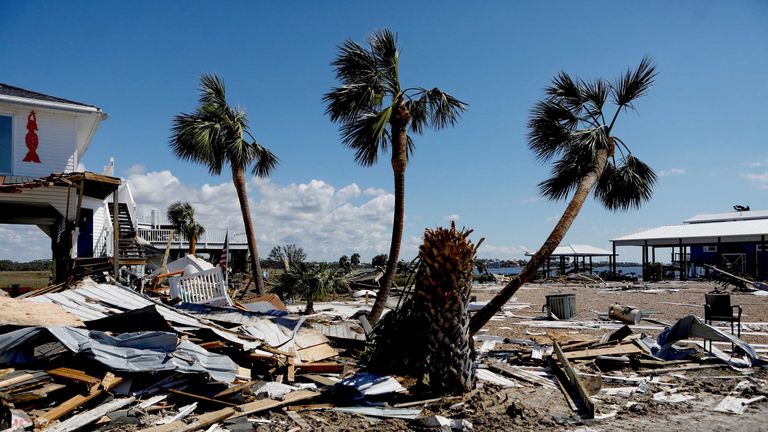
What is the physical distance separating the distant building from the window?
122ft

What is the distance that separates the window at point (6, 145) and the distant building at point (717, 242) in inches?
1465

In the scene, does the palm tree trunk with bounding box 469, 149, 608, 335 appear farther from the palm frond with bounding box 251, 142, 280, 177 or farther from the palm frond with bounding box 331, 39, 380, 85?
the palm frond with bounding box 251, 142, 280, 177

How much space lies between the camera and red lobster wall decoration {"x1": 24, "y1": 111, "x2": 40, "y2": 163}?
15526mm

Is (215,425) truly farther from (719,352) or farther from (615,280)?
(615,280)

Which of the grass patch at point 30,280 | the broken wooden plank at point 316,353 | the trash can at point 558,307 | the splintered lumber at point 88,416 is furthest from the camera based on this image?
the grass patch at point 30,280

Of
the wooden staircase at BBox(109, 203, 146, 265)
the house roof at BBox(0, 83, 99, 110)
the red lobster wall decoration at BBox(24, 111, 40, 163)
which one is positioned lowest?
the wooden staircase at BBox(109, 203, 146, 265)

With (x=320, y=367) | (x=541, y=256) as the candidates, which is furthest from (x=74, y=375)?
(x=541, y=256)

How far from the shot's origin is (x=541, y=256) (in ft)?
32.8

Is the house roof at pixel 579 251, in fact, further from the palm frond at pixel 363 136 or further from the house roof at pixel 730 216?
the palm frond at pixel 363 136

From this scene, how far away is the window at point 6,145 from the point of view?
15.3 metres

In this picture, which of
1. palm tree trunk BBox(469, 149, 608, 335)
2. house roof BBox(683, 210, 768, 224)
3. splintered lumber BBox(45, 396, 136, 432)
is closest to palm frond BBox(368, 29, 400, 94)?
palm tree trunk BBox(469, 149, 608, 335)

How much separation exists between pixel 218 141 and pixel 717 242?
3489 centimetres

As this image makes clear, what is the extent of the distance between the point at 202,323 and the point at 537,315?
1192 cm

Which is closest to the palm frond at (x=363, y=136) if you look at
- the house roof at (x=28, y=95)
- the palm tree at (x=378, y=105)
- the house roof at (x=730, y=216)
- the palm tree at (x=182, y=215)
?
the palm tree at (x=378, y=105)
